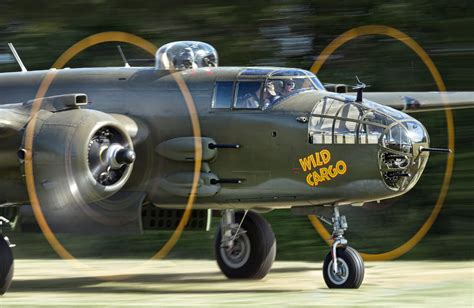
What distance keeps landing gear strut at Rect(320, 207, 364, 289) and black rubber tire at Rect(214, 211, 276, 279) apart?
2102 millimetres

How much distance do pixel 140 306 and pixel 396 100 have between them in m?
6.23

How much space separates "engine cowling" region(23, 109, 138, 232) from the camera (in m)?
13.4

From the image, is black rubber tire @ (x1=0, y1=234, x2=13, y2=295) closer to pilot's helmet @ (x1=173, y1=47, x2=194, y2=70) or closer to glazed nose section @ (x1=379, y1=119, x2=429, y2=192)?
pilot's helmet @ (x1=173, y1=47, x2=194, y2=70)

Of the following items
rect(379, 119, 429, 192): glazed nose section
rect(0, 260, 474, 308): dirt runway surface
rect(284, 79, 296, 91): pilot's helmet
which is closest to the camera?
rect(0, 260, 474, 308): dirt runway surface

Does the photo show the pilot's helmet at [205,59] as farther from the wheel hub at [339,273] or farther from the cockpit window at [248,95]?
the wheel hub at [339,273]

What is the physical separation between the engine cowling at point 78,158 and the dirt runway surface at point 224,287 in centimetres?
132

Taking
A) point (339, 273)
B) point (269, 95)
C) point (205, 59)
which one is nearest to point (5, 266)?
point (205, 59)

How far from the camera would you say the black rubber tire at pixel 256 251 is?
16031 millimetres

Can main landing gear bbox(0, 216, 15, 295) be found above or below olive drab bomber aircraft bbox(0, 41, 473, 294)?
below

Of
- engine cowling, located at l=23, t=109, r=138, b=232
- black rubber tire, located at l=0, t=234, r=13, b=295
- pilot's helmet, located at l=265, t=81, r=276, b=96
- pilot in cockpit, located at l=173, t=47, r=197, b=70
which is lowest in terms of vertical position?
black rubber tire, located at l=0, t=234, r=13, b=295

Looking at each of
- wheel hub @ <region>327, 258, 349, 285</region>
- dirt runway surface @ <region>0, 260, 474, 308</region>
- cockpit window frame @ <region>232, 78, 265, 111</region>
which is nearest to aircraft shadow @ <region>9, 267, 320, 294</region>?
dirt runway surface @ <region>0, 260, 474, 308</region>

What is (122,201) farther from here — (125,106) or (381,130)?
(381,130)

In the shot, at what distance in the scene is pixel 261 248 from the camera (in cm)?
1608

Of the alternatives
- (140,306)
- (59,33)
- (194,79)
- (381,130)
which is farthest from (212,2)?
(140,306)
